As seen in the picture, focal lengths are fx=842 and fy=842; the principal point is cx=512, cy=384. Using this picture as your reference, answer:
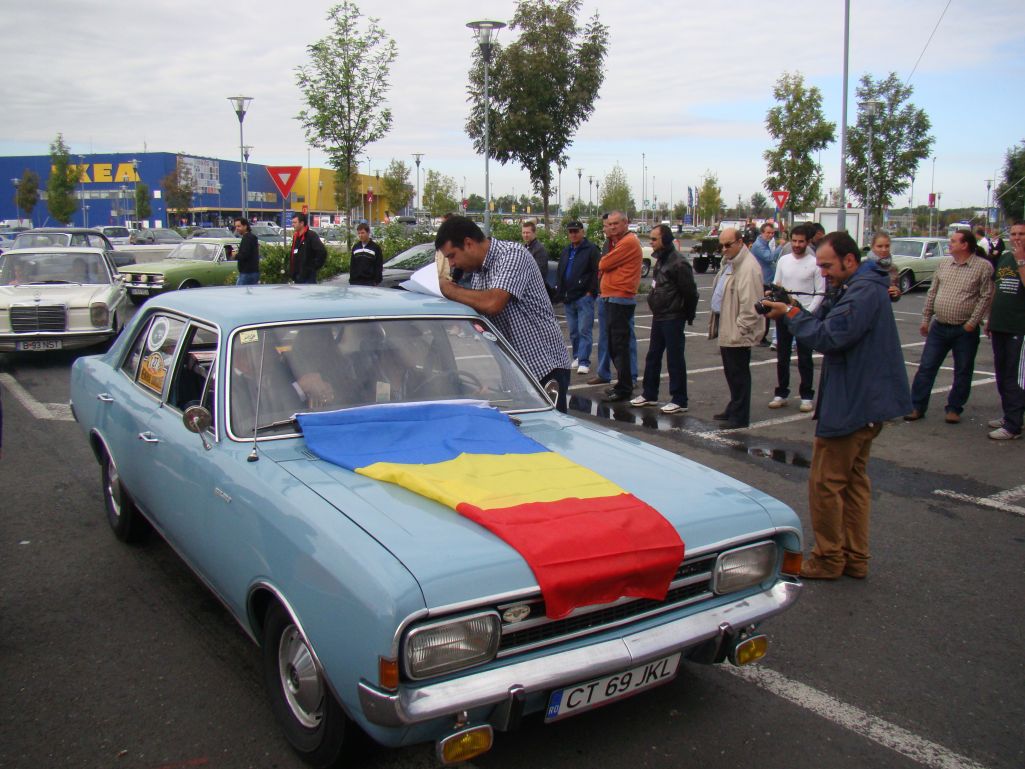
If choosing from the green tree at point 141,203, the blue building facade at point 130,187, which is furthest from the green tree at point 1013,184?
the green tree at point 141,203

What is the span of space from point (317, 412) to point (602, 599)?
1573 millimetres

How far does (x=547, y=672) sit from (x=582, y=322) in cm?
869

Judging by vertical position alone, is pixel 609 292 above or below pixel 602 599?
above

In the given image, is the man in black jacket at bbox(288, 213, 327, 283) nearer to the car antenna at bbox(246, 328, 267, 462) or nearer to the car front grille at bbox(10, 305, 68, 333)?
the car front grille at bbox(10, 305, 68, 333)

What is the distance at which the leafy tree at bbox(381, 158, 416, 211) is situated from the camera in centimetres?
6488

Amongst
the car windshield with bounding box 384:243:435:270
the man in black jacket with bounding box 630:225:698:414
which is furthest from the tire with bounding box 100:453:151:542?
the car windshield with bounding box 384:243:435:270

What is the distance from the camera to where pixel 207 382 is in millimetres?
3803

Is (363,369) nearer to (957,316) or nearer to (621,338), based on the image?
(621,338)

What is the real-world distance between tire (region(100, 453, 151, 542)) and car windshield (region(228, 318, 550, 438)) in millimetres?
1636

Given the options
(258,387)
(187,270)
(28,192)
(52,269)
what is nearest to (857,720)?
(258,387)

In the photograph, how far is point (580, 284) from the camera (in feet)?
35.4

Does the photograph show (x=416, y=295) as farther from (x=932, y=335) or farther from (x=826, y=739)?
(x=932, y=335)

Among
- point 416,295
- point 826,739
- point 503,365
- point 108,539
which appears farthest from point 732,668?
point 108,539

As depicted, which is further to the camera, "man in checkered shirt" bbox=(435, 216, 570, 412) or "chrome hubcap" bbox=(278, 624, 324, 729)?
"man in checkered shirt" bbox=(435, 216, 570, 412)
